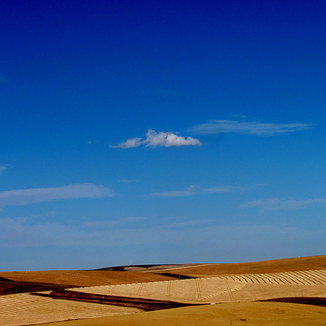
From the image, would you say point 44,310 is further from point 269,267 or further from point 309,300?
point 269,267

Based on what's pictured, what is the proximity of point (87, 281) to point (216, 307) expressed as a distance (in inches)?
1484

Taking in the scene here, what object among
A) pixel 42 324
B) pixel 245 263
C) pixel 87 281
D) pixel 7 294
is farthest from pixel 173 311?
pixel 245 263

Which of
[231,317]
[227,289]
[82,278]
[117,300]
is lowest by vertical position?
[231,317]

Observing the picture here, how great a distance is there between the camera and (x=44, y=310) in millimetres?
39344

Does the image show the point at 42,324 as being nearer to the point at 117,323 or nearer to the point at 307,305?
the point at 117,323

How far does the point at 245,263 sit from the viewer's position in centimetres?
9869

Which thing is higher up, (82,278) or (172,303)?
(82,278)

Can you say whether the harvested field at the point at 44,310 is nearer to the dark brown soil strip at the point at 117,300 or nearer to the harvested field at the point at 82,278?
the dark brown soil strip at the point at 117,300

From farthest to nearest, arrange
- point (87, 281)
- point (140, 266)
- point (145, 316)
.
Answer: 1. point (140, 266)
2. point (87, 281)
3. point (145, 316)

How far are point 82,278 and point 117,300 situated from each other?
29301mm

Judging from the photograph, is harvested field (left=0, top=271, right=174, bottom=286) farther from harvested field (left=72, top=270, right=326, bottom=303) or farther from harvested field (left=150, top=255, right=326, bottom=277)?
harvested field (left=72, top=270, right=326, bottom=303)

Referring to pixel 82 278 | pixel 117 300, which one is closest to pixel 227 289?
pixel 117 300

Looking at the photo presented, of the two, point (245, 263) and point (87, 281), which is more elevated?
point (245, 263)

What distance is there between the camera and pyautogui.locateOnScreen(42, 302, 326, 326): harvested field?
2867 cm
